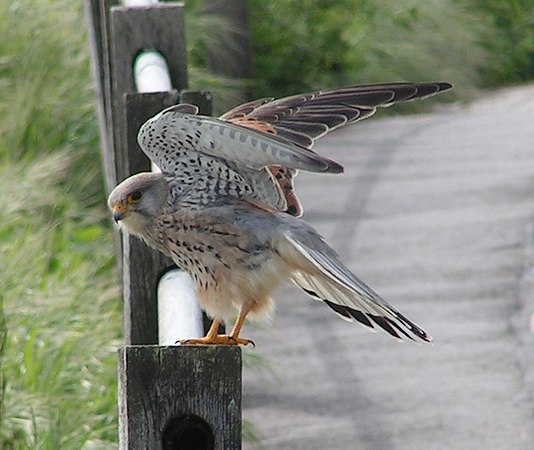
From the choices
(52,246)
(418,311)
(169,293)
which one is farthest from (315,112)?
(418,311)

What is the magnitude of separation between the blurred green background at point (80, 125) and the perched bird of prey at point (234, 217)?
529mm

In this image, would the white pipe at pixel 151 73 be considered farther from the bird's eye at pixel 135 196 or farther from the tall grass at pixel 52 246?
the tall grass at pixel 52 246

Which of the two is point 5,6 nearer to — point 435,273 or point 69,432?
point 435,273

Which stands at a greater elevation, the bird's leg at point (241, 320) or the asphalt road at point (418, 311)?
the bird's leg at point (241, 320)

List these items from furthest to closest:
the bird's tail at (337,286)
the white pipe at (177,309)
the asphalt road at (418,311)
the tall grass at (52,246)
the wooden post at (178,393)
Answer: the asphalt road at (418,311)
the tall grass at (52,246)
the bird's tail at (337,286)
the white pipe at (177,309)
the wooden post at (178,393)

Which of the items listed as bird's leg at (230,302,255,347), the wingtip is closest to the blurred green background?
bird's leg at (230,302,255,347)

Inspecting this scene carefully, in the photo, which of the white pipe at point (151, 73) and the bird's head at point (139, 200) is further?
the white pipe at point (151, 73)

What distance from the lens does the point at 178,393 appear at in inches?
70.6

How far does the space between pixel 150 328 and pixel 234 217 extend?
0.35m

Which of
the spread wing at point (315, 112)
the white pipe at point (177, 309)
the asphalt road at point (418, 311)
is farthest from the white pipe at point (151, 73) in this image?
the asphalt road at point (418, 311)

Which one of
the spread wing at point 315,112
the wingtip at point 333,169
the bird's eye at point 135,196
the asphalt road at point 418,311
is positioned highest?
the spread wing at point 315,112

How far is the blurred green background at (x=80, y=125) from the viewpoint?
149 inches

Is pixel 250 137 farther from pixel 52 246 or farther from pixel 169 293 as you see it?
pixel 52 246

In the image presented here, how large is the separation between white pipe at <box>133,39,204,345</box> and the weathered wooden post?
0.05 m
